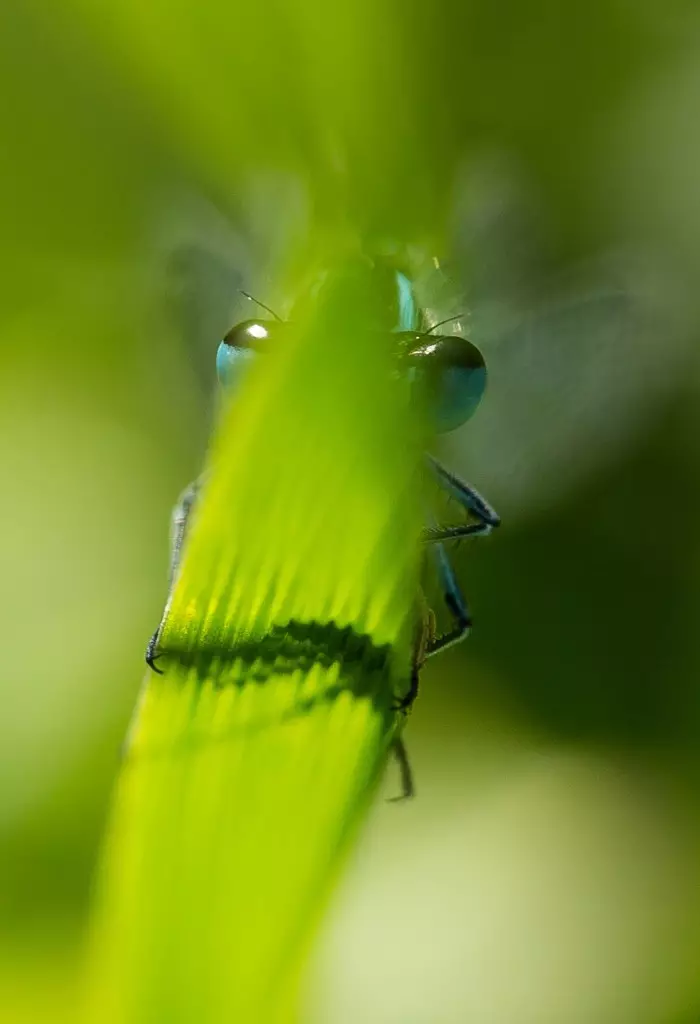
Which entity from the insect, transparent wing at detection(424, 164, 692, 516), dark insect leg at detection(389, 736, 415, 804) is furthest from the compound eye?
dark insect leg at detection(389, 736, 415, 804)

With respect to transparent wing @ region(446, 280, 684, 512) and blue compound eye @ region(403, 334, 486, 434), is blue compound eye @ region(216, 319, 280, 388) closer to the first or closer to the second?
blue compound eye @ region(403, 334, 486, 434)

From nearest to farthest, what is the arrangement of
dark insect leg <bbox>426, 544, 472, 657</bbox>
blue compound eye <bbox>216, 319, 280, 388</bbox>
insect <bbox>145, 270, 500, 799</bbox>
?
insect <bbox>145, 270, 500, 799</bbox>
blue compound eye <bbox>216, 319, 280, 388</bbox>
dark insect leg <bbox>426, 544, 472, 657</bbox>

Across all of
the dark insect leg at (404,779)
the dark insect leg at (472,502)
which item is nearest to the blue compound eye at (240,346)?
the dark insect leg at (472,502)

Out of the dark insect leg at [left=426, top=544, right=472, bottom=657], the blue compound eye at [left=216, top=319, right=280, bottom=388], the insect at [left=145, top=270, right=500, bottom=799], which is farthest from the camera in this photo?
the dark insect leg at [left=426, top=544, right=472, bottom=657]

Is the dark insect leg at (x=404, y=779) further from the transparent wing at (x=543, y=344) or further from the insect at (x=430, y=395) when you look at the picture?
the transparent wing at (x=543, y=344)

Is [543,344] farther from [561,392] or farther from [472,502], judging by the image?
[472,502]

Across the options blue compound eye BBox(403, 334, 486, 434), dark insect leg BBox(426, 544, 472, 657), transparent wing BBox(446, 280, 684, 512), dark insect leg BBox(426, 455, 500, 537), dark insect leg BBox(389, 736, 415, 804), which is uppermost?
transparent wing BBox(446, 280, 684, 512)

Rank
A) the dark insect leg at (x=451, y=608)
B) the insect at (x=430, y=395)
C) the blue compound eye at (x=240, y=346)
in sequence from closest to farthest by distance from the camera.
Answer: the insect at (x=430, y=395)
the blue compound eye at (x=240, y=346)
the dark insect leg at (x=451, y=608)

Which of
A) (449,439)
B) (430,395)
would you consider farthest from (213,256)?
(430,395)

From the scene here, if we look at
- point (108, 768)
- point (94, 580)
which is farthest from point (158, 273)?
point (108, 768)
